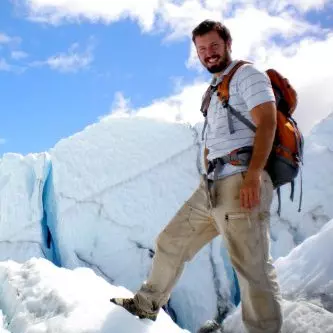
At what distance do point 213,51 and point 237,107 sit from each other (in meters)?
0.26

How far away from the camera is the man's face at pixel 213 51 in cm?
186

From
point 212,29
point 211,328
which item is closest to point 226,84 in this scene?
point 212,29

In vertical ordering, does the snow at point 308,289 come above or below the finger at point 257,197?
below

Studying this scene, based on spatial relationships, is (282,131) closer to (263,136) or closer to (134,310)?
(263,136)

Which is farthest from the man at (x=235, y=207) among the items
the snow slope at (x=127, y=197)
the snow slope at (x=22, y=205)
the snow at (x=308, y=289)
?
the snow slope at (x=22, y=205)

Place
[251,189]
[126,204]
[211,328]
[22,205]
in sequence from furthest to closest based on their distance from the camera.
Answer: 1. [22,205]
2. [126,204]
3. [211,328]
4. [251,189]

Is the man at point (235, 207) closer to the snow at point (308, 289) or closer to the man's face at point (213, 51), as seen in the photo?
the man's face at point (213, 51)

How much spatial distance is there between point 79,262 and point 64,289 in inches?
237

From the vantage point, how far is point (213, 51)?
1.89m

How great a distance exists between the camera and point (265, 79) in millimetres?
1726

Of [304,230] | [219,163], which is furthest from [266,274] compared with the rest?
[304,230]

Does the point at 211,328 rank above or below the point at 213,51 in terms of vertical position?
below

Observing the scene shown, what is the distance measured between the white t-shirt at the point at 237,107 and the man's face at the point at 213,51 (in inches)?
A: 1.6

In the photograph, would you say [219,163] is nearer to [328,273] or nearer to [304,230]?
[328,273]
